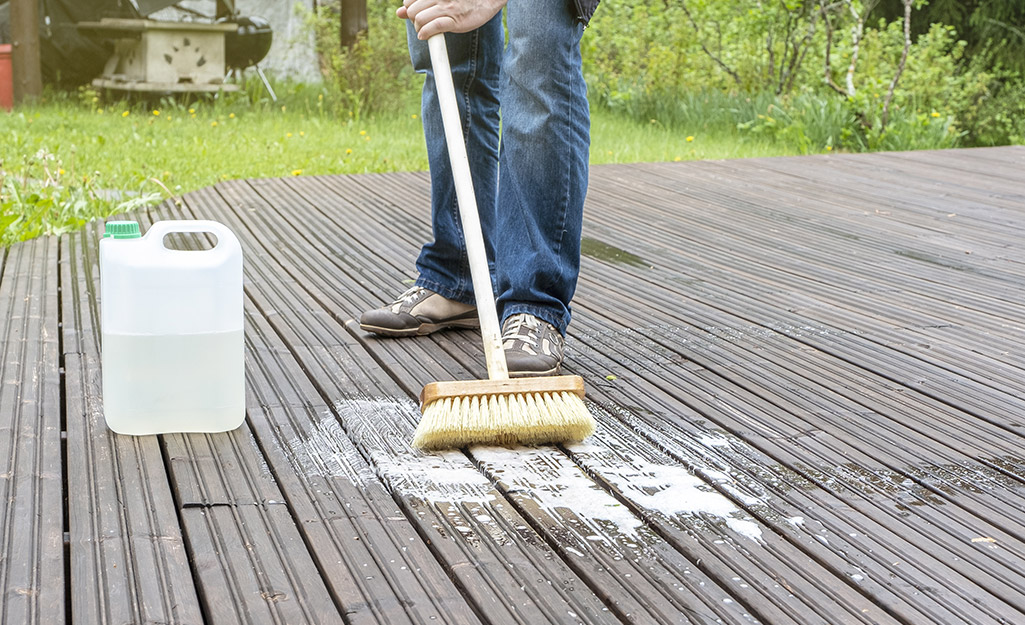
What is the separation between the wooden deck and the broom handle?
0.60 ft

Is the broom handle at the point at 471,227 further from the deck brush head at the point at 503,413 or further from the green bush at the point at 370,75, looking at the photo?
the green bush at the point at 370,75

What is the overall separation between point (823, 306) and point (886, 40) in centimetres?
803

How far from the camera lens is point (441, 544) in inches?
53.3

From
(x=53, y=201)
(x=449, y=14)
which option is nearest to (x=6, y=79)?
(x=53, y=201)

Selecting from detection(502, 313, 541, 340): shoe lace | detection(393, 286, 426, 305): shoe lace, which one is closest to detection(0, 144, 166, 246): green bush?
detection(393, 286, 426, 305): shoe lace

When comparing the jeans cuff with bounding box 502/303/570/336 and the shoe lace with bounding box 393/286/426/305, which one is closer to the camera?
the jeans cuff with bounding box 502/303/570/336

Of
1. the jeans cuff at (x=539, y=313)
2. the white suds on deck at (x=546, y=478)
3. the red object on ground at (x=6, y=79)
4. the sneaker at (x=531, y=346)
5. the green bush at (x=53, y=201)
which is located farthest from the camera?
the red object on ground at (x=6, y=79)

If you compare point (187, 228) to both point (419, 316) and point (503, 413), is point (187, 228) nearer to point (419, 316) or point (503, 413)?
point (503, 413)

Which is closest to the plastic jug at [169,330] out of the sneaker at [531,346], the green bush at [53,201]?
the sneaker at [531,346]

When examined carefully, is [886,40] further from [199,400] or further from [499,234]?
[199,400]

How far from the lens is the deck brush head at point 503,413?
5.42 ft

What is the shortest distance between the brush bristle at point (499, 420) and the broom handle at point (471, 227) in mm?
79

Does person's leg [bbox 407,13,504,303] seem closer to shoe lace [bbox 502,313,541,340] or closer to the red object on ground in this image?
shoe lace [bbox 502,313,541,340]

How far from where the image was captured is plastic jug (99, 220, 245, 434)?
164cm
